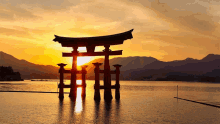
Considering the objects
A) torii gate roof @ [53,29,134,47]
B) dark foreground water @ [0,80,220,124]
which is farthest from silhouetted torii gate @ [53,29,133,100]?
dark foreground water @ [0,80,220,124]

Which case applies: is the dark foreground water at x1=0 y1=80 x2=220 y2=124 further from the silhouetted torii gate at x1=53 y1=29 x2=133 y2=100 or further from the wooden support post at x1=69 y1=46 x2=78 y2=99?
the silhouetted torii gate at x1=53 y1=29 x2=133 y2=100

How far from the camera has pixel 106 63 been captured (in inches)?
1009

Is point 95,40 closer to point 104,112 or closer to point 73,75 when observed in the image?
point 73,75

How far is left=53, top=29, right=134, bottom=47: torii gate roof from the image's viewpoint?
24.6 metres

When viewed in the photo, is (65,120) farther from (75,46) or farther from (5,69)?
(5,69)

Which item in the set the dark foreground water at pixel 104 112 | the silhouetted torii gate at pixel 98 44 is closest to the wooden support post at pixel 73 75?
the silhouetted torii gate at pixel 98 44

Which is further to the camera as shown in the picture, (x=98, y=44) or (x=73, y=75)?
(x=73, y=75)

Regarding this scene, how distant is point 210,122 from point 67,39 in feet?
61.8

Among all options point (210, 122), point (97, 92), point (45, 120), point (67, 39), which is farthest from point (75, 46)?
point (210, 122)

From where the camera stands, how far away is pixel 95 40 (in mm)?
25891

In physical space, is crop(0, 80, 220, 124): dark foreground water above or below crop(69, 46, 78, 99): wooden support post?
below

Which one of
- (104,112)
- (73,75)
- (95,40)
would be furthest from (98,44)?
(104,112)

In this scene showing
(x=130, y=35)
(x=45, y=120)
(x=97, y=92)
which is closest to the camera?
(x=45, y=120)

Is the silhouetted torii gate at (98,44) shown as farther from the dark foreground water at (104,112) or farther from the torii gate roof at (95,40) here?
the dark foreground water at (104,112)
